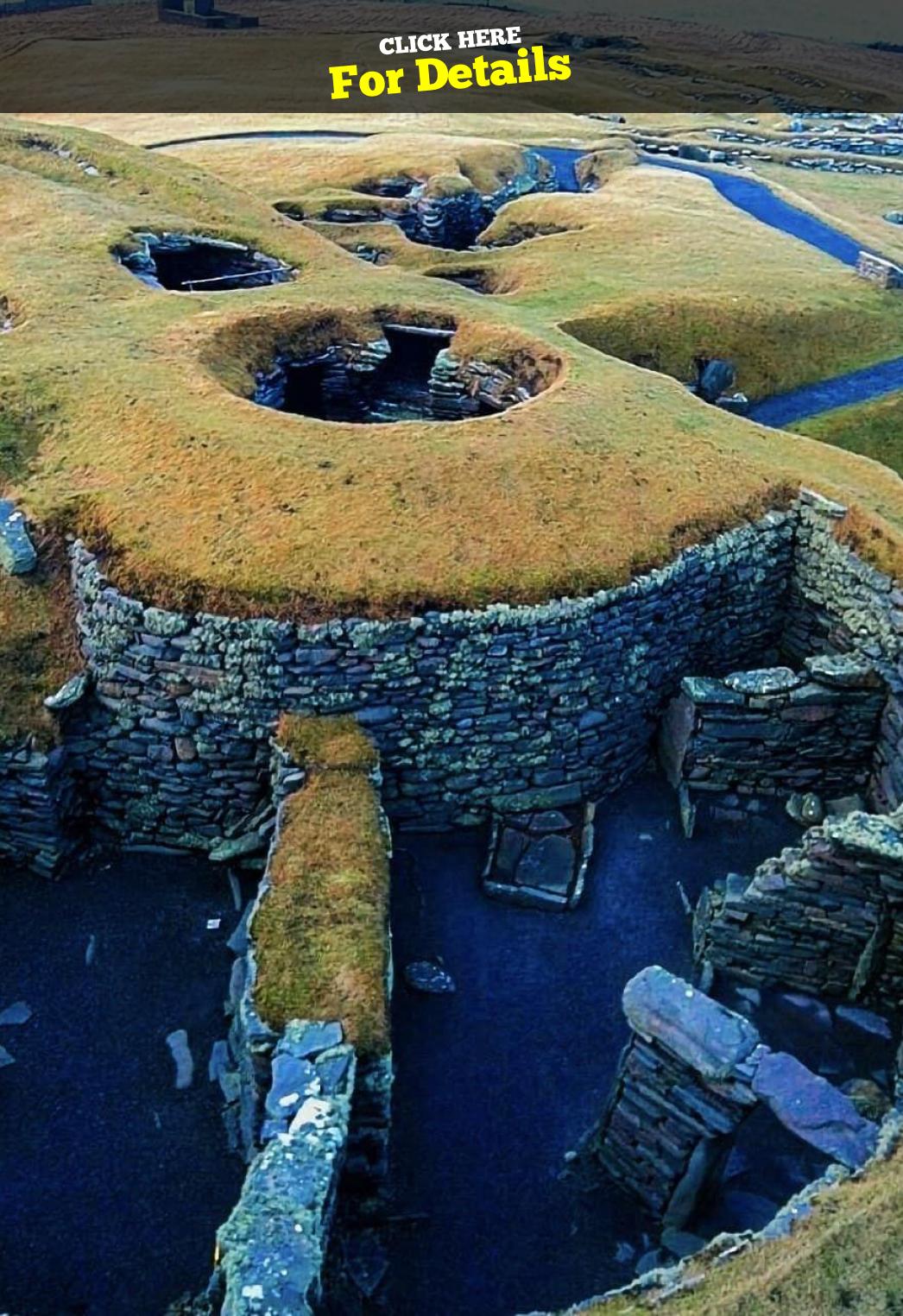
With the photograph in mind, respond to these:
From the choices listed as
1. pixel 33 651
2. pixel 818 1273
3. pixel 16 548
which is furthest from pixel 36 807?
pixel 818 1273

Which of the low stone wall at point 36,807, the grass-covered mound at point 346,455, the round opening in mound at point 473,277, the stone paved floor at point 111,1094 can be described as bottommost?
the stone paved floor at point 111,1094

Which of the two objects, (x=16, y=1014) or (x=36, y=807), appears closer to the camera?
(x=16, y=1014)

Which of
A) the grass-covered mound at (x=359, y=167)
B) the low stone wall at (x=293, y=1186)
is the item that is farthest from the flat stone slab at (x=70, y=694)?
the grass-covered mound at (x=359, y=167)

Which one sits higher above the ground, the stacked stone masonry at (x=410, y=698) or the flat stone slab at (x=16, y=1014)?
the stacked stone masonry at (x=410, y=698)

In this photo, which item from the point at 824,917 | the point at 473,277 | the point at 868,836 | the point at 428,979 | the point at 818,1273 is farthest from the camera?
the point at 473,277

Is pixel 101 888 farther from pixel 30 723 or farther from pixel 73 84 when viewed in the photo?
pixel 73 84

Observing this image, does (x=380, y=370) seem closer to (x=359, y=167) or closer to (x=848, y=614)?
(x=848, y=614)

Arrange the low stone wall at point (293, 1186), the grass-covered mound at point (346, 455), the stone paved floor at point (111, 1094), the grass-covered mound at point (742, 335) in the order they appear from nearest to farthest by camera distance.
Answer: the low stone wall at point (293, 1186), the stone paved floor at point (111, 1094), the grass-covered mound at point (346, 455), the grass-covered mound at point (742, 335)

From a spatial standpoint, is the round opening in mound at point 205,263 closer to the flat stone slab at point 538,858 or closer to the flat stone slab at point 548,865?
the flat stone slab at point 538,858
